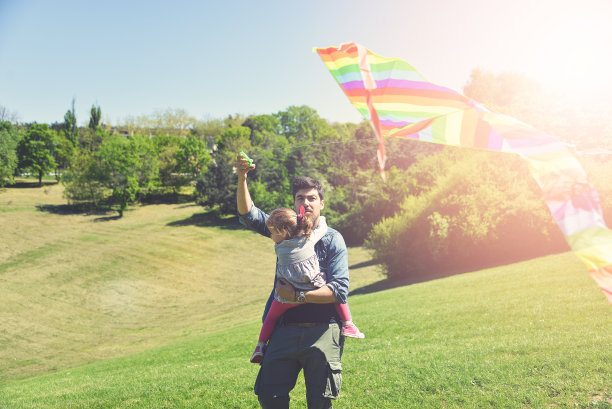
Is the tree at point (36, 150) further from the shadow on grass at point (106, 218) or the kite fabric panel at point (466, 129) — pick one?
Answer: the kite fabric panel at point (466, 129)

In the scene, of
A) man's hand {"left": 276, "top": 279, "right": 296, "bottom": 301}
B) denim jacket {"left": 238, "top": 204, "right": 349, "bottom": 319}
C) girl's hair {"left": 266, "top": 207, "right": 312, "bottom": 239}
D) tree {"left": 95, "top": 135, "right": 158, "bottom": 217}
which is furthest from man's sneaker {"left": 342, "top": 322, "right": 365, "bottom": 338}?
tree {"left": 95, "top": 135, "right": 158, "bottom": 217}

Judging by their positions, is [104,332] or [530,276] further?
[104,332]

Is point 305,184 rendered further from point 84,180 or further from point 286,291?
point 84,180

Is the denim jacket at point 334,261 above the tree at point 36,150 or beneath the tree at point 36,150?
beneath

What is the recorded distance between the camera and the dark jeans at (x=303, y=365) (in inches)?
119

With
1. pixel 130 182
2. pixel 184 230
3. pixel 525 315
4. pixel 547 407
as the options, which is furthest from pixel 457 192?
pixel 130 182

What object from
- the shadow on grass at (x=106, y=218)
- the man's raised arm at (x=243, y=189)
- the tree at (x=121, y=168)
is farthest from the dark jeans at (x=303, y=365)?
the tree at (x=121, y=168)

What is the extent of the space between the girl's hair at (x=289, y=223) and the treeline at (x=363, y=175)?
2.66 feet

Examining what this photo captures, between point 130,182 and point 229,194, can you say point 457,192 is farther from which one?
point 130,182

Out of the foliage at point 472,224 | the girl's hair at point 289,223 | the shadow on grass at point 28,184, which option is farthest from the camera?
the shadow on grass at point 28,184

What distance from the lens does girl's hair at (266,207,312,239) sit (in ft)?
10.4

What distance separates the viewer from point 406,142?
46500mm

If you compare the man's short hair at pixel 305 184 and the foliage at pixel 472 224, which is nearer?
the man's short hair at pixel 305 184

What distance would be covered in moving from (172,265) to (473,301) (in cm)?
2812
